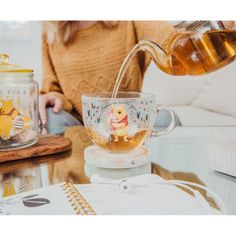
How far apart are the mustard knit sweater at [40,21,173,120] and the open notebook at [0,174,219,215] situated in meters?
0.78

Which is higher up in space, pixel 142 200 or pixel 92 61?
pixel 92 61

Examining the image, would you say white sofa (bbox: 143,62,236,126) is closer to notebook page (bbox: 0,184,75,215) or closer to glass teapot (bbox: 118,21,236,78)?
glass teapot (bbox: 118,21,236,78)

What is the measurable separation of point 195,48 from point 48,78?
2.41 feet

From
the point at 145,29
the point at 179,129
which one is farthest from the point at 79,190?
the point at 145,29

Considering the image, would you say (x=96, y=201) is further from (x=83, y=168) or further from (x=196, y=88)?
(x=196, y=88)

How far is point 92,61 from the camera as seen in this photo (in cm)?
125

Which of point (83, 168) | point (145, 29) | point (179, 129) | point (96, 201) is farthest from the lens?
point (145, 29)

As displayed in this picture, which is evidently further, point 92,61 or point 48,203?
point 92,61

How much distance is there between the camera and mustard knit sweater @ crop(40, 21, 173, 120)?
1217mm

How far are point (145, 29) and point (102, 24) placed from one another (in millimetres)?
151

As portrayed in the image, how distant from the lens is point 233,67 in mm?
1220

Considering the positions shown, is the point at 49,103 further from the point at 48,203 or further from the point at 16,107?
the point at 48,203

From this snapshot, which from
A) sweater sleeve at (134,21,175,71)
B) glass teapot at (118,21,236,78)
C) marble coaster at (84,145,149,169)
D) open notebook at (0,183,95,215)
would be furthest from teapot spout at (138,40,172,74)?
sweater sleeve at (134,21,175,71)

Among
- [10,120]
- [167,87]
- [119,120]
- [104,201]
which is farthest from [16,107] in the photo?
[167,87]
